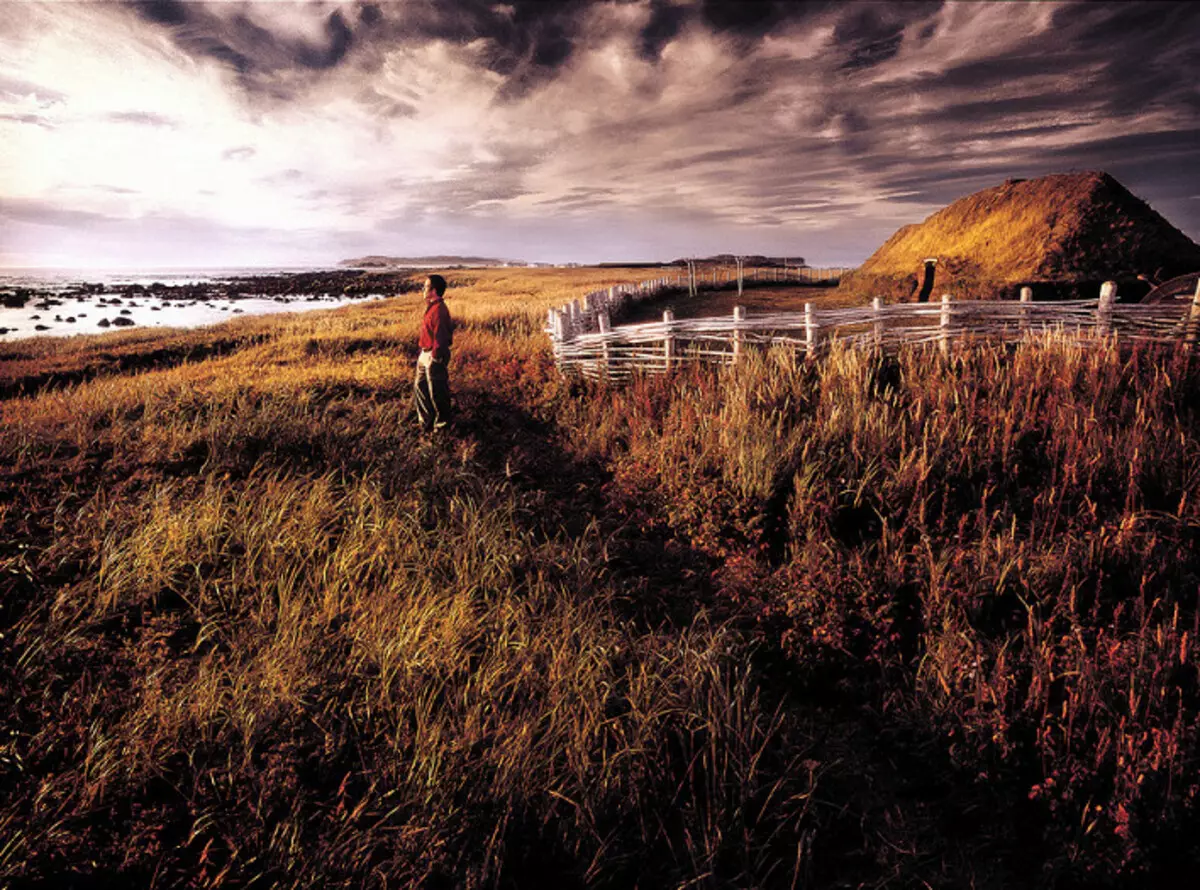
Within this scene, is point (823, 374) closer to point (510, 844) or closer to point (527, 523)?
point (527, 523)

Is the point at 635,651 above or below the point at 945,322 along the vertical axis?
below

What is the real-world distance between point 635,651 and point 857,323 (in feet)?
27.3

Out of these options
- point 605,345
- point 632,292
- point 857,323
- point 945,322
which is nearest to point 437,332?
point 605,345

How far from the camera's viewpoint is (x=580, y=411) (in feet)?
28.1

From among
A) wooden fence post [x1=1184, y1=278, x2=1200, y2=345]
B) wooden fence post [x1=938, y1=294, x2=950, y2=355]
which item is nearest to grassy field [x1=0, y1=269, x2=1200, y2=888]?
wooden fence post [x1=1184, y1=278, x2=1200, y2=345]

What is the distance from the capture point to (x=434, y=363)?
7.38 m

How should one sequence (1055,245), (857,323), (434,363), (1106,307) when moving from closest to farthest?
(434,363), (1106,307), (857,323), (1055,245)

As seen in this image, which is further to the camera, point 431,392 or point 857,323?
point 857,323

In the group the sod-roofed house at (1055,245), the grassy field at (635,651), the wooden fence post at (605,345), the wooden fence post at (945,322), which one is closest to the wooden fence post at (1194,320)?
the grassy field at (635,651)

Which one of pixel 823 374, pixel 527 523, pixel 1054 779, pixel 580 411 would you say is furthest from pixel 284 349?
pixel 1054 779

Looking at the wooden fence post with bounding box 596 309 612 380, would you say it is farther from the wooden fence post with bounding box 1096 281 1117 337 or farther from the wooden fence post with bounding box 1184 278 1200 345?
the wooden fence post with bounding box 1184 278 1200 345

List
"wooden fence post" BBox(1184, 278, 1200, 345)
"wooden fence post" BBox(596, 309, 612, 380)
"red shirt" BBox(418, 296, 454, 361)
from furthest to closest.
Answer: "wooden fence post" BBox(596, 309, 612, 380), "red shirt" BBox(418, 296, 454, 361), "wooden fence post" BBox(1184, 278, 1200, 345)

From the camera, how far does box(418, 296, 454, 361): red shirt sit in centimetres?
739

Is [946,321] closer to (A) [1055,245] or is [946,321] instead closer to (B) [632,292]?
(A) [1055,245]
